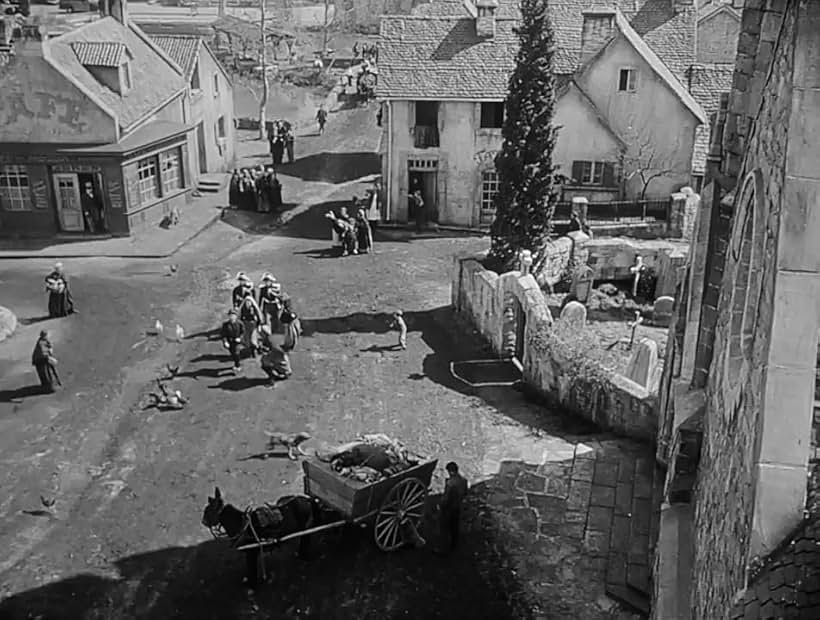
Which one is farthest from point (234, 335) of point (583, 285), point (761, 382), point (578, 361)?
point (761, 382)

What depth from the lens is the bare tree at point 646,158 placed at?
3122 centimetres

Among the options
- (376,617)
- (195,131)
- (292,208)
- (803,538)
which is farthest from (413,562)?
(195,131)

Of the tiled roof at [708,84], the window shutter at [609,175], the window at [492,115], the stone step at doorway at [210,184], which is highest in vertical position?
the tiled roof at [708,84]

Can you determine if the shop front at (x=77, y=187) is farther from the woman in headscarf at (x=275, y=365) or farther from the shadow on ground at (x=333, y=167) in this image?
the woman in headscarf at (x=275, y=365)

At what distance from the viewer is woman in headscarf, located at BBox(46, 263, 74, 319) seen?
2375 cm

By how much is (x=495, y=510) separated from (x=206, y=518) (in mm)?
4762

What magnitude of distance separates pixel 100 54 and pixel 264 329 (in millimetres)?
14276

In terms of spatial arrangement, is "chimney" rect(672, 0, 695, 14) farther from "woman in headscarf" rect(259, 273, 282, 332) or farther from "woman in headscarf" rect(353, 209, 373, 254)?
"woman in headscarf" rect(259, 273, 282, 332)

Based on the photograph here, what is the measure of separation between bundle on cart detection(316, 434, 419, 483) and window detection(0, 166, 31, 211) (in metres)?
19.2

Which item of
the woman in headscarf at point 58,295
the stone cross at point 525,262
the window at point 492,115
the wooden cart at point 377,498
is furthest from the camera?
the window at point 492,115

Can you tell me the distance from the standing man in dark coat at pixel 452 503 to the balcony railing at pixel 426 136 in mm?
18962

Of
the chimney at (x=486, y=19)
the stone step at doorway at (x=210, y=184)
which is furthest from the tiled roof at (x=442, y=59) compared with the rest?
the stone step at doorway at (x=210, y=184)

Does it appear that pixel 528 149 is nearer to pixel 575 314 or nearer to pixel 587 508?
pixel 575 314

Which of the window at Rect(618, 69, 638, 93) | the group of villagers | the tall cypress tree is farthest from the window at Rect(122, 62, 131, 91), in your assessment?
the window at Rect(618, 69, 638, 93)
